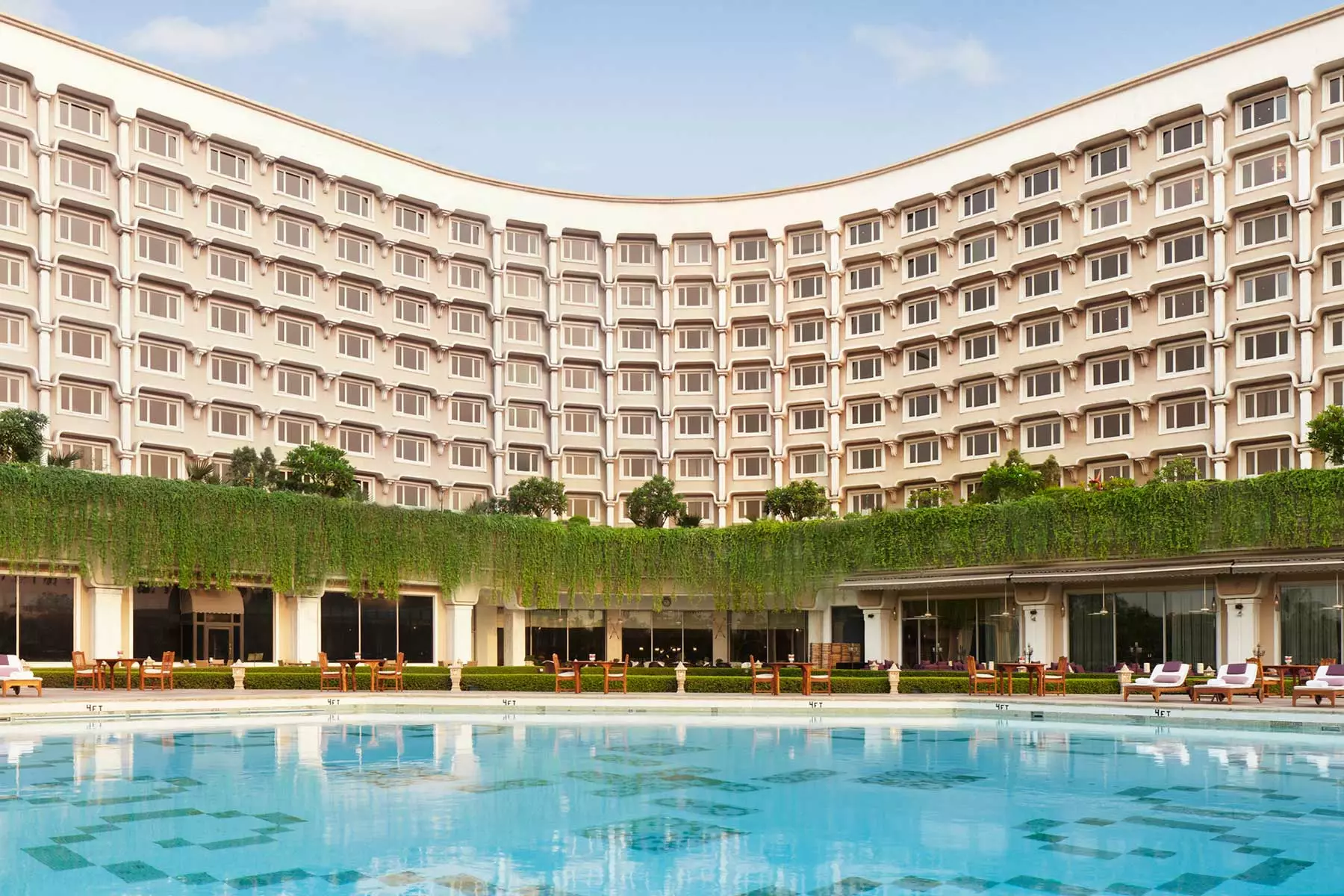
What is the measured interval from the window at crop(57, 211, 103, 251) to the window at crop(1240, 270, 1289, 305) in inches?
1692

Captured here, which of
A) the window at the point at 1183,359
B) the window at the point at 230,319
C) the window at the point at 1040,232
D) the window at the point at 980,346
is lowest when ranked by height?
the window at the point at 1183,359

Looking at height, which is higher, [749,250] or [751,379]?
[749,250]

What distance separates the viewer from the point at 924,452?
56.4m

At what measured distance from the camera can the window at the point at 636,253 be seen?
62.4m

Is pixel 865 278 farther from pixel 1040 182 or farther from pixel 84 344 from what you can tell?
pixel 84 344

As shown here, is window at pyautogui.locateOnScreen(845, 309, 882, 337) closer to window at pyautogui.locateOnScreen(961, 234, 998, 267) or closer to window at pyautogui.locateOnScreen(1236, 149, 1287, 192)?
window at pyautogui.locateOnScreen(961, 234, 998, 267)

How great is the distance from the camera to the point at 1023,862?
10.0 meters

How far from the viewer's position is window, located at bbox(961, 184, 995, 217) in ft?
180

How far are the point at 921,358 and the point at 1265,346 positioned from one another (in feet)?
49.7

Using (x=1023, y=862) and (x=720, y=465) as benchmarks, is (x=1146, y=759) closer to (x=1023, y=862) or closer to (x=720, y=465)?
(x=1023, y=862)

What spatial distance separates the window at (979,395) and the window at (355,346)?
86.1 ft

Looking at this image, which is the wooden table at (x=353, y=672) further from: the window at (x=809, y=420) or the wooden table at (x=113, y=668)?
the window at (x=809, y=420)

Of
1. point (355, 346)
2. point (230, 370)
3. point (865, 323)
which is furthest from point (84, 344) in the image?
point (865, 323)

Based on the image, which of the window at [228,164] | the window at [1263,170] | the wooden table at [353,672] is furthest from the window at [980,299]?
the wooden table at [353,672]
